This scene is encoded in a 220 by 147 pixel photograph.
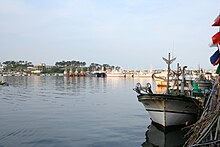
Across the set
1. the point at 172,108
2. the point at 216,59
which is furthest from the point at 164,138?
the point at 216,59

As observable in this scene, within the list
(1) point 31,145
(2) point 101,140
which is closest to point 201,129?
(2) point 101,140

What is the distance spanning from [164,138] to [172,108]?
5.15 ft

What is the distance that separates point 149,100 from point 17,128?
7.80 meters

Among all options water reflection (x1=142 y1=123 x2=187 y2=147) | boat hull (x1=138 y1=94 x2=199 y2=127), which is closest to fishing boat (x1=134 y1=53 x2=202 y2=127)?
boat hull (x1=138 y1=94 x2=199 y2=127)

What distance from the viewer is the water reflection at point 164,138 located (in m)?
13.6

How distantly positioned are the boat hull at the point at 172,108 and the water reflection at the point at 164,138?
452 mm

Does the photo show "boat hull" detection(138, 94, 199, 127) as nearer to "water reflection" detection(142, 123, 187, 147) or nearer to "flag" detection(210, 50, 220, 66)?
"water reflection" detection(142, 123, 187, 147)

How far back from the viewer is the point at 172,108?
1462cm

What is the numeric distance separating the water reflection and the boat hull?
0.45m

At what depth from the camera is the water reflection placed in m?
13.6

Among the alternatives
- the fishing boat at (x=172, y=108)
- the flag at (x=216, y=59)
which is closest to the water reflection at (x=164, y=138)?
the fishing boat at (x=172, y=108)

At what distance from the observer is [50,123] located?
18.4m

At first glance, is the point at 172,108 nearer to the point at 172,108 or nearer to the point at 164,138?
the point at 172,108

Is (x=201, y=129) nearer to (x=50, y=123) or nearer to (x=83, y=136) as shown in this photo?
(x=83, y=136)
